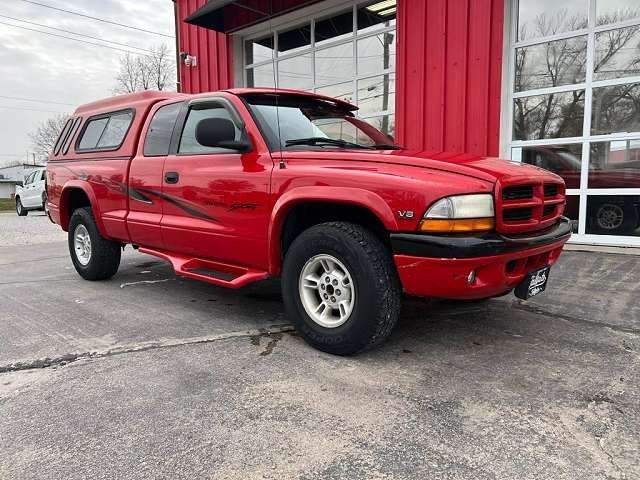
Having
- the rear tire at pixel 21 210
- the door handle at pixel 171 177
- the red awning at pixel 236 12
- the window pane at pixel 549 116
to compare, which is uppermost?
the red awning at pixel 236 12

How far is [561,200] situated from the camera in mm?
3496

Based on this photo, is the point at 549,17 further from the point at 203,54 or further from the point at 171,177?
the point at 203,54

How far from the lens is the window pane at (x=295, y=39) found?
31.8 feet

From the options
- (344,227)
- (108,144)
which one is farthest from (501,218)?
(108,144)

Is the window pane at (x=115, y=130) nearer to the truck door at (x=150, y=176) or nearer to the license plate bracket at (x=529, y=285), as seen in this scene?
the truck door at (x=150, y=176)

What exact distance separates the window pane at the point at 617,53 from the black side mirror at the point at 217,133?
535 centimetres

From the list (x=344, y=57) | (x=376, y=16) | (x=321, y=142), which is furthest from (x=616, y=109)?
(x=321, y=142)

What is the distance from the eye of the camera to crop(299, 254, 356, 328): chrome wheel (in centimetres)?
308

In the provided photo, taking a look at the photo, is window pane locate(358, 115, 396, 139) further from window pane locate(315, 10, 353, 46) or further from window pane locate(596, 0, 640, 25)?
window pane locate(596, 0, 640, 25)

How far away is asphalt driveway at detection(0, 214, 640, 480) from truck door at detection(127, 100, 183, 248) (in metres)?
0.72

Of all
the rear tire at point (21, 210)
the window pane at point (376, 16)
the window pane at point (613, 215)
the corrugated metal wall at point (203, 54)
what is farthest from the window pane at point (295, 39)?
the rear tire at point (21, 210)

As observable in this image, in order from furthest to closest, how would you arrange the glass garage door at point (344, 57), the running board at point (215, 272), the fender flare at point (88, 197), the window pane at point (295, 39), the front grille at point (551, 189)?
the window pane at point (295, 39) → the glass garage door at point (344, 57) → the fender flare at point (88, 197) → the running board at point (215, 272) → the front grille at point (551, 189)

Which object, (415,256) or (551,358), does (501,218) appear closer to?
(415,256)

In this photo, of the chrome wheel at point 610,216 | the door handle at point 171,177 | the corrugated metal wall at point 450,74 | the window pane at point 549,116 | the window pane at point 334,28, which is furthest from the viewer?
the window pane at point 334,28
